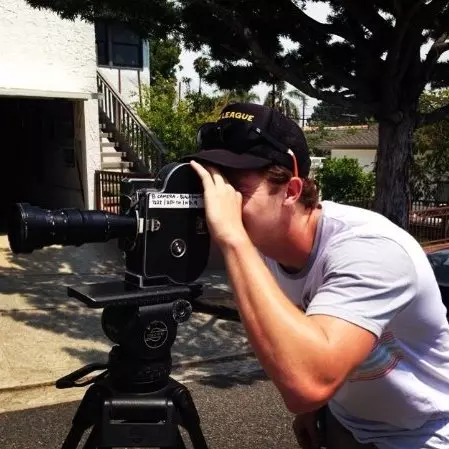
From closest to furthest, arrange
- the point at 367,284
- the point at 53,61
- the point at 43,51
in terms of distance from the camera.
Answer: the point at 367,284
the point at 43,51
the point at 53,61

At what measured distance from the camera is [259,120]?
1449 mm

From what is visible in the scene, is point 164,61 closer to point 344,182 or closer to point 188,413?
point 344,182

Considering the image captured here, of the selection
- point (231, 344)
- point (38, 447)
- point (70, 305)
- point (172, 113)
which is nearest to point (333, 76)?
point (231, 344)

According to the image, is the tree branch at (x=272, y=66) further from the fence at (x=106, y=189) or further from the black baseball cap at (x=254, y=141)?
the black baseball cap at (x=254, y=141)

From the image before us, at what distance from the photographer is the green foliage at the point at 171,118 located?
43.9ft

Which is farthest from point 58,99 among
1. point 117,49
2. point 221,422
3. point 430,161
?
point 430,161

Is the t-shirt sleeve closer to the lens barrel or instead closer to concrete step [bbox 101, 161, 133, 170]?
the lens barrel

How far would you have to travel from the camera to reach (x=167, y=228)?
1494 millimetres

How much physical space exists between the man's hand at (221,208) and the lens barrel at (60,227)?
0.22 meters

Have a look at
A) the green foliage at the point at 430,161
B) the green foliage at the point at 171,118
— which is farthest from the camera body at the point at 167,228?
the green foliage at the point at 430,161

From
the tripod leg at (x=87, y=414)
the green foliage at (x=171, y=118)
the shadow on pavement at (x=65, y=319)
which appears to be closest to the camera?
the tripod leg at (x=87, y=414)

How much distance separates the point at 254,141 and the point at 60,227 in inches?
20.2

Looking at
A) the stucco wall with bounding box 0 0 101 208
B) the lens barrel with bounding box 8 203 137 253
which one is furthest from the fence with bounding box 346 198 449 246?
the lens barrel with bounding box 8 203 137 253

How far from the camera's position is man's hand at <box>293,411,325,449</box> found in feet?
5.97
